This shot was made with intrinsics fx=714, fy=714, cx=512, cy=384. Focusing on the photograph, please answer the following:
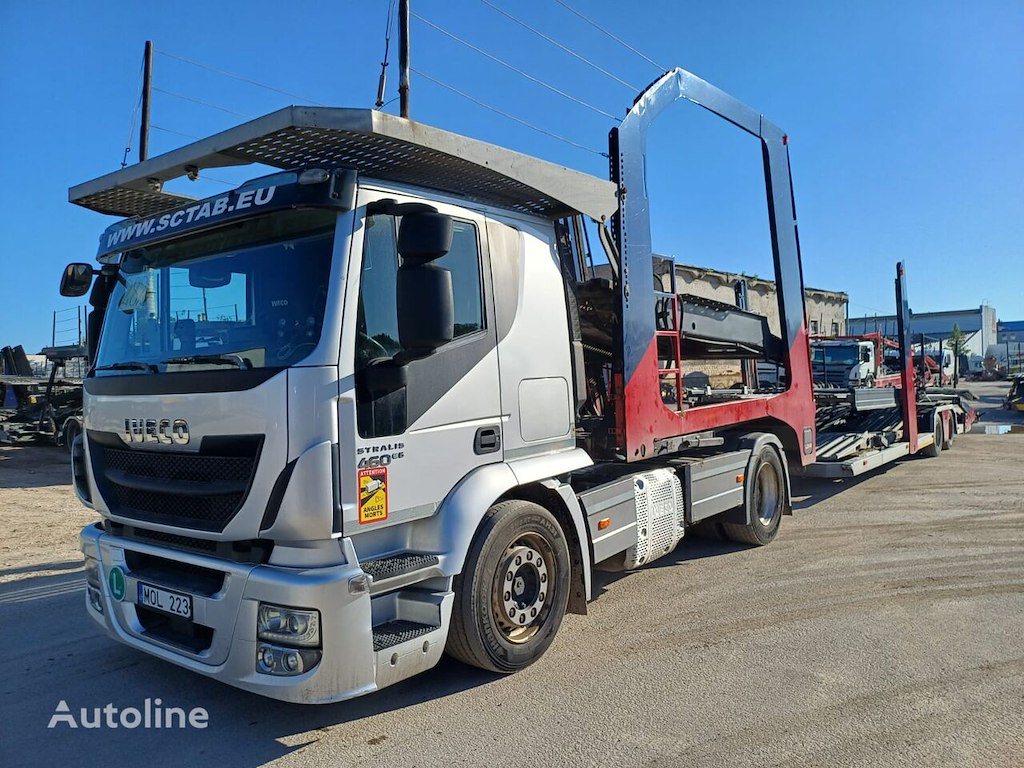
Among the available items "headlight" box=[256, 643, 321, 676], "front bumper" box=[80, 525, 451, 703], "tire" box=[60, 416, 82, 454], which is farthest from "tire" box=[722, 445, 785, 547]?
"tire" box=[60, 416, 82, 454]

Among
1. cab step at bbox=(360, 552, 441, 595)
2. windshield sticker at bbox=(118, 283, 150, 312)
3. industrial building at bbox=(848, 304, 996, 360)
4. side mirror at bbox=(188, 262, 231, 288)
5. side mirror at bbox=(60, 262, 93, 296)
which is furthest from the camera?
industrial building at bbox=(848, 304, 996, 360)

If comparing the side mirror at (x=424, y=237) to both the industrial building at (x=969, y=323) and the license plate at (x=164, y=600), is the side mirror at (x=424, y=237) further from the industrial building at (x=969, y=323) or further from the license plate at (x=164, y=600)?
the industrial building at (x=969, y=323)

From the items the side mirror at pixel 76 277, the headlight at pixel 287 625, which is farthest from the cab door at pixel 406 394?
the side mirror at pixel 76 277

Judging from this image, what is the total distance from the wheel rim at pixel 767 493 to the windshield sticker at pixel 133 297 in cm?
553

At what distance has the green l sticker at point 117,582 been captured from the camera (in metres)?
3.80

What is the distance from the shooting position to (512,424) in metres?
4.15

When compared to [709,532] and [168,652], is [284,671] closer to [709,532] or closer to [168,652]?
[168,652]

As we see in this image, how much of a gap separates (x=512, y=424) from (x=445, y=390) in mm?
576

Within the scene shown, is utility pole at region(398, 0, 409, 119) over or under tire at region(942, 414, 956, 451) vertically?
over

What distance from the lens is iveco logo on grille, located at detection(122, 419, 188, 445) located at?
3.47 m

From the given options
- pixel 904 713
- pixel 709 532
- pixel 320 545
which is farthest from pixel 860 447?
pixel 320 545

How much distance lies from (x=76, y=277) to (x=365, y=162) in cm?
216

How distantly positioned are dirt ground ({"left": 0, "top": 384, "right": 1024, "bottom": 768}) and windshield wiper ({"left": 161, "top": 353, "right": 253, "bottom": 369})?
181 centimetres

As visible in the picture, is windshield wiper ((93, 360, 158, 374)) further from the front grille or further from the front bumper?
the front bumper
